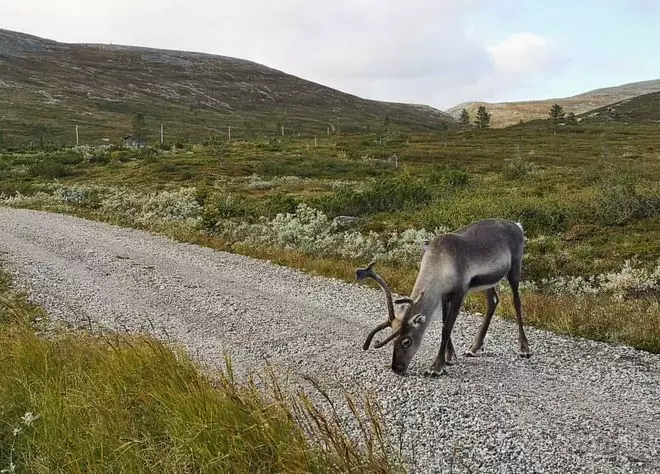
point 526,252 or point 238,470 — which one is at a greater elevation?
point 238,470

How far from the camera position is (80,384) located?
5832 mm

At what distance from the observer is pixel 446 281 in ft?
24.9

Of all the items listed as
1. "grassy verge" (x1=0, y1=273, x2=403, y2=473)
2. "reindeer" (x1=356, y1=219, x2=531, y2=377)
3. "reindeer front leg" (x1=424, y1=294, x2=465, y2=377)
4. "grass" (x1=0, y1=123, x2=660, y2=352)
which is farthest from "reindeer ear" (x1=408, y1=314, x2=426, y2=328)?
"grass" (x1=0, y1=123, x2=660, y2=352)

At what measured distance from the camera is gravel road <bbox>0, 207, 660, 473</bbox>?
5.79 m

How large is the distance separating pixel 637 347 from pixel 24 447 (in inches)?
319

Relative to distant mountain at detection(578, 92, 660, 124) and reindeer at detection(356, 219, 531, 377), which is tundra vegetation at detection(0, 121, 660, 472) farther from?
distant mountain at detection(578, 92, 660, 124)

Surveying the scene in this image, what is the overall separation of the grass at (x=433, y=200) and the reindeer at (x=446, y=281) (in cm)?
247

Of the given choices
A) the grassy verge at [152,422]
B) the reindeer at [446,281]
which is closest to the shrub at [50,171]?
the grassy verge at [152,422]

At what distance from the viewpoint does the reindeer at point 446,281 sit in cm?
726

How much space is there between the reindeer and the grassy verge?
50.4 inches

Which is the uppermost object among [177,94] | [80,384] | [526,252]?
[177,94]

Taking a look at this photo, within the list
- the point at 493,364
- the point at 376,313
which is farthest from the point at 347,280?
the point at 493,364

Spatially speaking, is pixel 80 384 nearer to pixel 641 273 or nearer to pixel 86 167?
pixel 641 273

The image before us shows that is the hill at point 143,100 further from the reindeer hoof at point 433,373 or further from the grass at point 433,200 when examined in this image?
the reindeer hoof at point 433,373
